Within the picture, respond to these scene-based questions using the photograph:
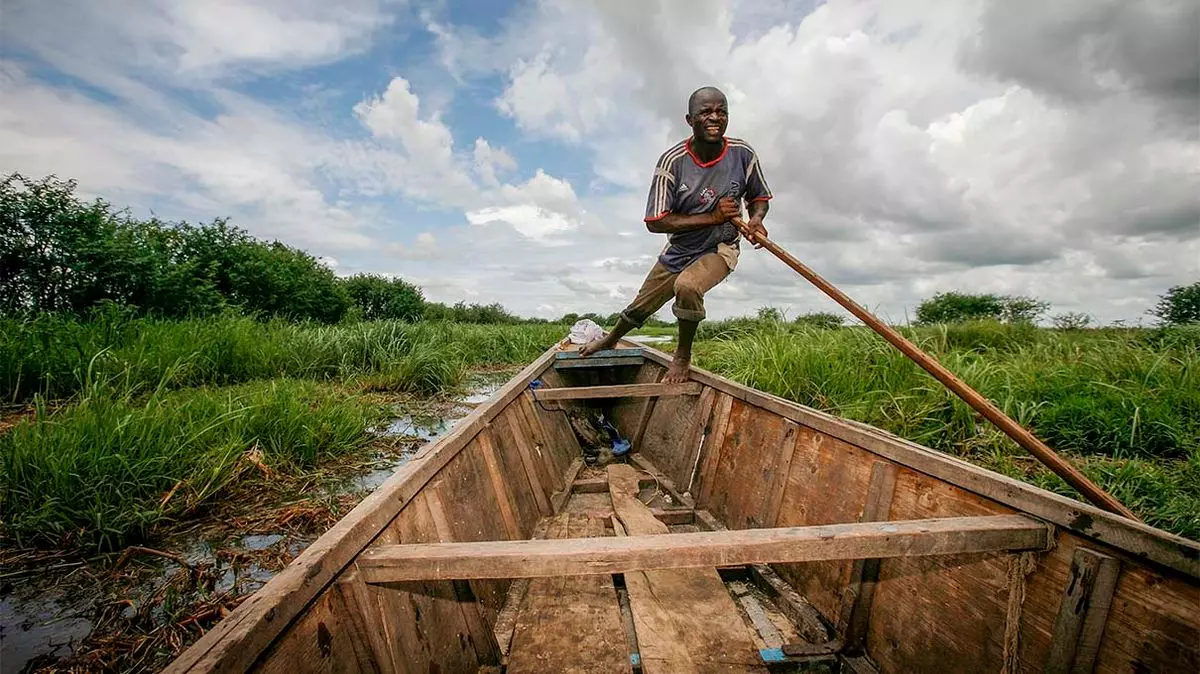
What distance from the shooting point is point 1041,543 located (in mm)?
1545

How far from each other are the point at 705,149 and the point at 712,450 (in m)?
1.95

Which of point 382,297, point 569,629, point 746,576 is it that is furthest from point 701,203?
point 382,297

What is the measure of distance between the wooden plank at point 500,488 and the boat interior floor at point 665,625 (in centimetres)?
26

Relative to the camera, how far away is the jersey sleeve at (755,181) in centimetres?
362

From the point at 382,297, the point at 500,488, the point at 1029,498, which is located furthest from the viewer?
the point at 382,297

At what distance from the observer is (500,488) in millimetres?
2758

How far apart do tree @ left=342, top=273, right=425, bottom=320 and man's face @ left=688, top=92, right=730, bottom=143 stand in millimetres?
29031

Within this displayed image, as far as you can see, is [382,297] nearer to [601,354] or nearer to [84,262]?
[84,262]

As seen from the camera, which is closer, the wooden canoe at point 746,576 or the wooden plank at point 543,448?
the wooden canoe at point 746,576

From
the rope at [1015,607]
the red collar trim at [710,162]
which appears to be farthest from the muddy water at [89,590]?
the red collar trim at [710,162]

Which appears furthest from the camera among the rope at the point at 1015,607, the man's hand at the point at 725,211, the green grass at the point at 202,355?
the green grass at the point at 202,355

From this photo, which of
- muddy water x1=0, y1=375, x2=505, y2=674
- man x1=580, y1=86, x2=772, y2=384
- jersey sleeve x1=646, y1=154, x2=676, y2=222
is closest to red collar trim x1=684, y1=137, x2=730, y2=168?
man x1=580, y1=86, x2=772, y2=384

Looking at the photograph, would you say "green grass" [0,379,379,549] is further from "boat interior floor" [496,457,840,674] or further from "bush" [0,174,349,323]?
"bush" [0,174,349,323]

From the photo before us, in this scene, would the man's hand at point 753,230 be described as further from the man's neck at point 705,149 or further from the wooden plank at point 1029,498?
the wooden plank at point 1029,498
